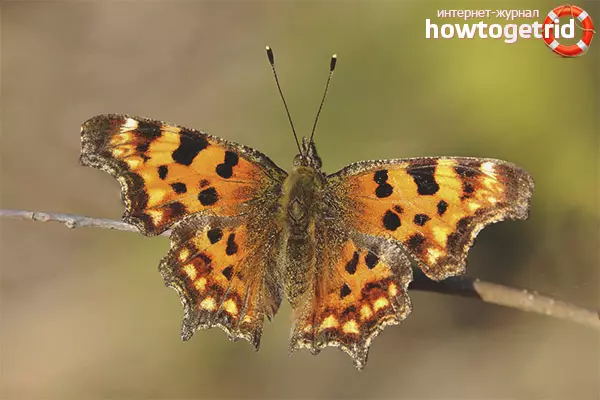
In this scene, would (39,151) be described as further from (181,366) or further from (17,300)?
(181,366)

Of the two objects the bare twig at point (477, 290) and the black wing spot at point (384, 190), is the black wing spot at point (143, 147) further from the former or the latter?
the black wing spot at point (384, 190)

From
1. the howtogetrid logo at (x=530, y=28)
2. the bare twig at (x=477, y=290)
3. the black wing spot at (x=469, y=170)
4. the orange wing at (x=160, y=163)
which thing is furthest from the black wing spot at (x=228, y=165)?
the howtogetrid logo at (x=530, y=28)

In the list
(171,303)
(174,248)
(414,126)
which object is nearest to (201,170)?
(174,248)

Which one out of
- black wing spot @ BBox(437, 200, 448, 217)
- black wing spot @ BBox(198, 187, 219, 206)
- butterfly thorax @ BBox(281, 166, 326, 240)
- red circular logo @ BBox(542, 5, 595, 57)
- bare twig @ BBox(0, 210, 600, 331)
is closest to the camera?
bare twig @ BBox(0, 210, 600, 331)

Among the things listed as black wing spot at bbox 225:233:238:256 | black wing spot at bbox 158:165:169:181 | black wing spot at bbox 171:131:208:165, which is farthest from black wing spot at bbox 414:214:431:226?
black wing spot at bbox 158:165:169:181

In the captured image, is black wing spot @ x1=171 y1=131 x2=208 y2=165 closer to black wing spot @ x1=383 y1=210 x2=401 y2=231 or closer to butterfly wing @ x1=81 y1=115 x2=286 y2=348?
butterfly wing @ x1=81 y1=115 x2=286 y2=348

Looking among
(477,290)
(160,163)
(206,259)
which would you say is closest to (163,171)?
(160,163)
